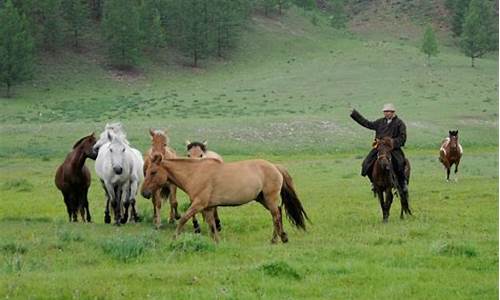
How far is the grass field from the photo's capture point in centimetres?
941

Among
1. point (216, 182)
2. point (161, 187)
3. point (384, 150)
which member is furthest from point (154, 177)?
point (384, 150)

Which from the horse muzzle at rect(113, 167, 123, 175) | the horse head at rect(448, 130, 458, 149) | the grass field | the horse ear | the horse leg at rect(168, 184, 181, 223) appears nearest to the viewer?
the grass field

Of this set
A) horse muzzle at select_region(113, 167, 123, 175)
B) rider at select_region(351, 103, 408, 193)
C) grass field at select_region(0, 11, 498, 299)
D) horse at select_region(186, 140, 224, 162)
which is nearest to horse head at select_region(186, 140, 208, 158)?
horse at select_region(186, 140, 224, 162)

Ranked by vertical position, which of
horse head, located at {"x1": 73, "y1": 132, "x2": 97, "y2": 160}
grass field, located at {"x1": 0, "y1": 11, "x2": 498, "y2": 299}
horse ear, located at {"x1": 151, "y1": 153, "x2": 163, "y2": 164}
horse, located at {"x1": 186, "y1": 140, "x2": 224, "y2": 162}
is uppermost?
horse ear, located at {"x1": 151, "y1": 153, "x2": 163, "y2": 164}

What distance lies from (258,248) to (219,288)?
3.20m

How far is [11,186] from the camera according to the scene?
965 inches

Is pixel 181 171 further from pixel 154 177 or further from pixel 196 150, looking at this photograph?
pixel 196 150

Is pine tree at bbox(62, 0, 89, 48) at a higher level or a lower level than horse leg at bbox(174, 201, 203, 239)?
higher

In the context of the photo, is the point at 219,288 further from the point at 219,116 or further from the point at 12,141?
the point at 219,116

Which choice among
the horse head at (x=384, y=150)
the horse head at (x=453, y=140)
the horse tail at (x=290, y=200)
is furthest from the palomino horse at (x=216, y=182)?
the horse head at (x=453, y=140)

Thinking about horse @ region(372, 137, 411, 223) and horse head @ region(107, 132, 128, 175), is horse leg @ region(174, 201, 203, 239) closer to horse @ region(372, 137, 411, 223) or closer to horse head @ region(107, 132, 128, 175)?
horse head @ region(107, 132, 128, 175)

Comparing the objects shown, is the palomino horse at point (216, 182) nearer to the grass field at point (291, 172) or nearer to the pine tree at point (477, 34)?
the grass field at point (291, 172)

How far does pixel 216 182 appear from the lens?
41.1 ft

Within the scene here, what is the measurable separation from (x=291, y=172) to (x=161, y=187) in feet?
55.5
